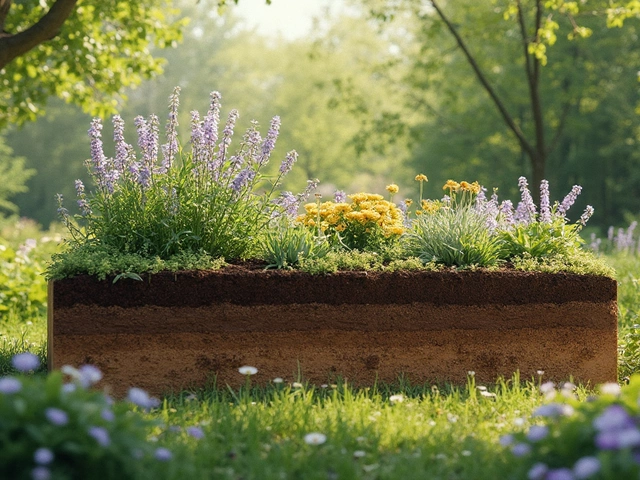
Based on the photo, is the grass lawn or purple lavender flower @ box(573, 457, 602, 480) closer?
purple lavender flower @ box(573, 457, 602, 480)

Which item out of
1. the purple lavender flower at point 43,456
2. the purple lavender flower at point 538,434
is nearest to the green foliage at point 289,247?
the purple lavender flower at point 538,434

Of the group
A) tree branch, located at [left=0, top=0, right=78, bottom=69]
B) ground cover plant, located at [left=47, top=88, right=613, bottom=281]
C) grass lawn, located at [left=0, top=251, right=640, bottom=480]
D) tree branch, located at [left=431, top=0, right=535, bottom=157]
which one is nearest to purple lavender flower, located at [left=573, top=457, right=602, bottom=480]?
grass lawn, located at [left=0, top=251, right=640, bottom=480]

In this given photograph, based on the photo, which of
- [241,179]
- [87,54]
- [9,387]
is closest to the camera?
[9,387]

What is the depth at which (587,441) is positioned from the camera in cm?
260

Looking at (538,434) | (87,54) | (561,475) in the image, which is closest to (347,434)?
(538,434)

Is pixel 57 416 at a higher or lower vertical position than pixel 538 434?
higher

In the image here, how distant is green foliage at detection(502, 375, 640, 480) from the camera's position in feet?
7.71

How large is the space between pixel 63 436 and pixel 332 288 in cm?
264

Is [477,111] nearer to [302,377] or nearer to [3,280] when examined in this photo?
[3,280]

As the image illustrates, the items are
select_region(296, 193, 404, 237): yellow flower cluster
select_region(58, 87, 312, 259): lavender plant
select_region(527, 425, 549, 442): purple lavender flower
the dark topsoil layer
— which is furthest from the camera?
select_region(296, 193, 404, 237): yellow flower cluster

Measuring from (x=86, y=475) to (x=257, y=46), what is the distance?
38261mm

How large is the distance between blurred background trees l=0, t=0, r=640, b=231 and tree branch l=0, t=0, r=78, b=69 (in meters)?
3.11

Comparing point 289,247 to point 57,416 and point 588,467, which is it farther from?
point 588,467

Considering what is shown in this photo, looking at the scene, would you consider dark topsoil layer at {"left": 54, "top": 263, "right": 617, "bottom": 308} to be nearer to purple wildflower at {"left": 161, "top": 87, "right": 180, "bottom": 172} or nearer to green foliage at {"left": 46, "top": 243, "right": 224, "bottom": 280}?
green foliage at {"left": 46, "top": 243, "right": 224, "bottom": 280}
